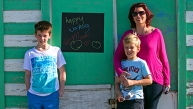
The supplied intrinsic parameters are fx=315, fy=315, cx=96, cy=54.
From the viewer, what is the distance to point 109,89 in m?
4.21

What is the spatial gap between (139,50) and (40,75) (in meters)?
1.22

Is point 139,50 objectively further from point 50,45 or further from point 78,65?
point 50,45

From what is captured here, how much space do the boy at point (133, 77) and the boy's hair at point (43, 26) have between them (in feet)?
3.10

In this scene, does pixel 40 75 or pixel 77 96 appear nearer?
pixel 40 75

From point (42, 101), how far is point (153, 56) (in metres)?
1.44

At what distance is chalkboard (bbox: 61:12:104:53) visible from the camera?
4172mm

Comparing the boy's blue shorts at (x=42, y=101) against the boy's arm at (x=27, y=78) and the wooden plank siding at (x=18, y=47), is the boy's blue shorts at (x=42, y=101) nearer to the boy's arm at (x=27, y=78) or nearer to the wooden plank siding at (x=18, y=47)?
the boy's arm at (x=27, y=78)

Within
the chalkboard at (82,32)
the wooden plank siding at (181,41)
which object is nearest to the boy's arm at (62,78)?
the chalkboard at (82,32)

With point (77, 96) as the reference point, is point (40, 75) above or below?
above

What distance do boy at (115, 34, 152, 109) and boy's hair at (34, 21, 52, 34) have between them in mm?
945

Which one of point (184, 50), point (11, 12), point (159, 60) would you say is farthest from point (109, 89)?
point (11, 12)

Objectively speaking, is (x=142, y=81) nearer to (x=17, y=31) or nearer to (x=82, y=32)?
(x=82, y=32)

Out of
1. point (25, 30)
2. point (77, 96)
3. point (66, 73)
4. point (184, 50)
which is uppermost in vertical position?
point (25, 30)

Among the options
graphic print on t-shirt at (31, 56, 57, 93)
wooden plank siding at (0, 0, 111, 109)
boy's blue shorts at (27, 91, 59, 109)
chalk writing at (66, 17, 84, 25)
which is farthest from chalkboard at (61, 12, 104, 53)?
boy's blue shorts at (27, 91, 59, 109)
